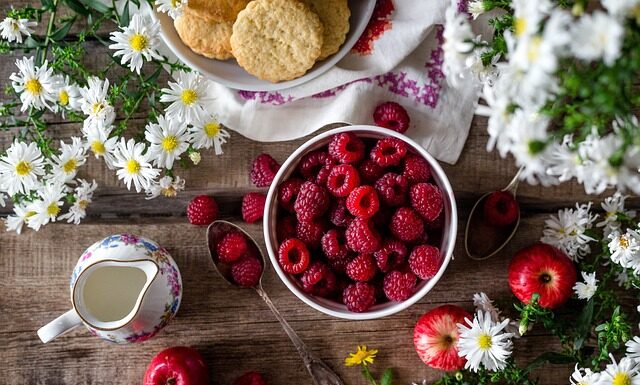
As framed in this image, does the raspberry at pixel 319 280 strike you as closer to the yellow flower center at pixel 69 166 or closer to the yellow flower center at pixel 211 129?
the yellow flower center at pixel 211 129

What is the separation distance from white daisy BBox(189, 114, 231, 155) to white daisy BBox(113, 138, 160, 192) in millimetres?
95

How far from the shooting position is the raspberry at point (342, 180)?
1380 mm

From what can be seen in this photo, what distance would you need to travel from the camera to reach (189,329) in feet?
5.26

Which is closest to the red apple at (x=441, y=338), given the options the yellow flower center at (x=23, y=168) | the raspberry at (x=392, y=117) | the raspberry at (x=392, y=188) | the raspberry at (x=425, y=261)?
the raspberry at (x=425, y=261)

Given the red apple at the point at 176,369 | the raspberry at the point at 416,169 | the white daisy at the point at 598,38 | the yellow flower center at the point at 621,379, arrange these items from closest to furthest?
1. the white daisy at the point at 598,38
2. the yellow flower center at the point at 621,379
3. the raspberry at the point at 416,169
4. the red apple at the point at 176,369

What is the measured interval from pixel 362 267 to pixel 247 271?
0.86 ft

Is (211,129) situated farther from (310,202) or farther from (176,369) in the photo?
(176,369)

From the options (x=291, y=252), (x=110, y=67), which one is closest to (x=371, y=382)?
(x=291, y=252)

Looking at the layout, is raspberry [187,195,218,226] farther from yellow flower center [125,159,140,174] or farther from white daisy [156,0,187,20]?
white daisy [156,0,187,20]

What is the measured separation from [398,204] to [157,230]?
0.53m

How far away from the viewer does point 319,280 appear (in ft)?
4.64

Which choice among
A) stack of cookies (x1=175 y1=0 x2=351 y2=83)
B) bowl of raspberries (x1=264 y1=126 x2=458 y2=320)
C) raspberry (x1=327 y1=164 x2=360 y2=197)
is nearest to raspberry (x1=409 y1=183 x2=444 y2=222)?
bowl of raspberries (x1=264 y1=126 x2=458 y2=320)

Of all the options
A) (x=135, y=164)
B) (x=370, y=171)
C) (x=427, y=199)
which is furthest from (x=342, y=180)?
(x=135, y=164)

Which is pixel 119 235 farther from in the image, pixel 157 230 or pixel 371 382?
pixel 371 382
